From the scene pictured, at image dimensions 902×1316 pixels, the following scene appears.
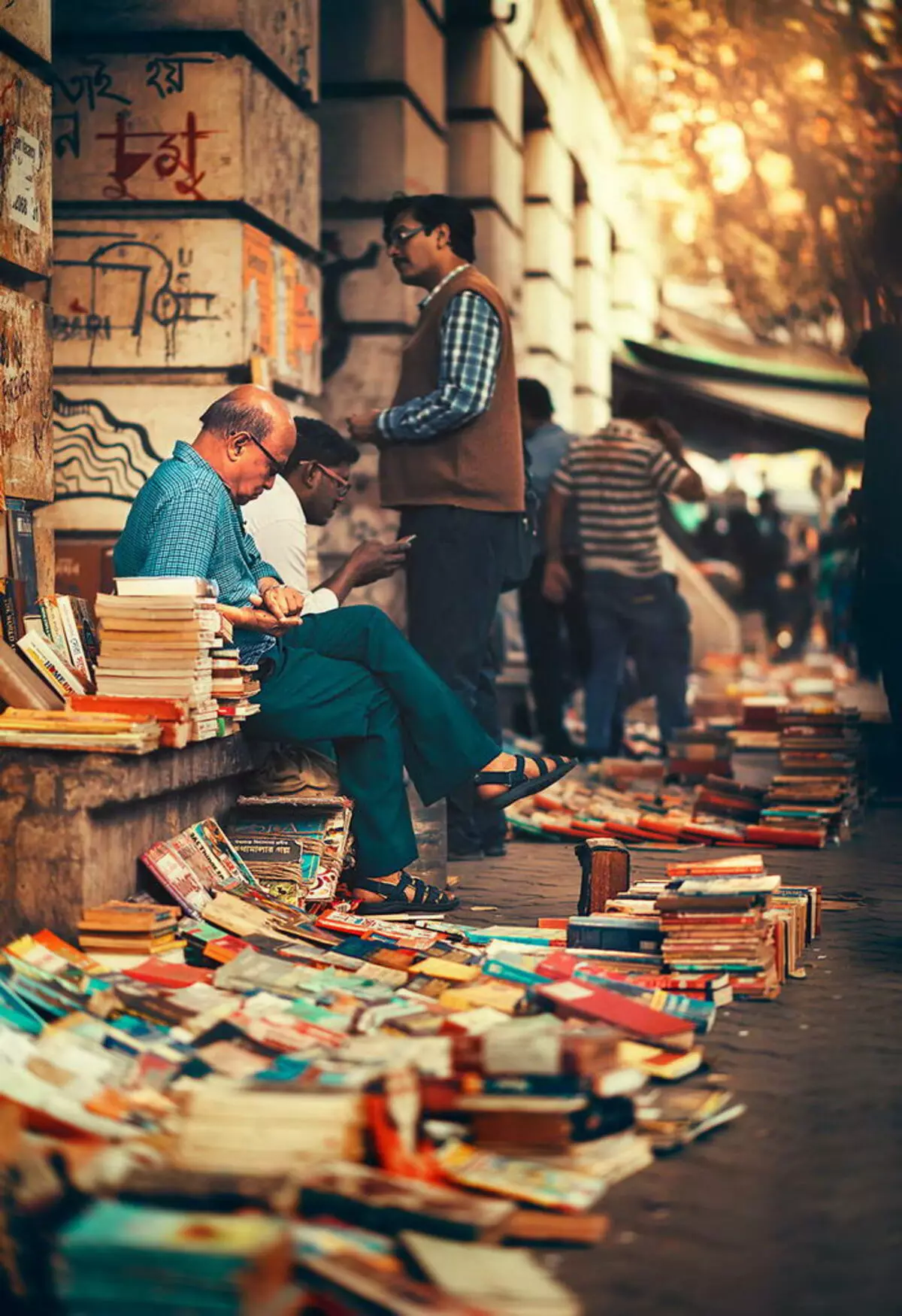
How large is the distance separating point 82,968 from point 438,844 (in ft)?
8.34

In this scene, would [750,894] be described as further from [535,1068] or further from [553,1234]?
[553,1234]

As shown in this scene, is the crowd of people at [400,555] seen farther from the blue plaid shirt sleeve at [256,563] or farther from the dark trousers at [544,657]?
the dark trousers at [544,657]

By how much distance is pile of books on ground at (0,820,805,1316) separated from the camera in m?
2.99

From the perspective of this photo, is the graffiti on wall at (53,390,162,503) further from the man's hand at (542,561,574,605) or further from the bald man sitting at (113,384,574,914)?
the man's hand at (542,561,574,605)

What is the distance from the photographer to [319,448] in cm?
762

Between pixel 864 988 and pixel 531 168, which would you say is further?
pixel 531 168

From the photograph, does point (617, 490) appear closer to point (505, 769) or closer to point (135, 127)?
point (135, 127)

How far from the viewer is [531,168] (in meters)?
17.9

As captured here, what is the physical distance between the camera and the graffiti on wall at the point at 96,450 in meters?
8.78

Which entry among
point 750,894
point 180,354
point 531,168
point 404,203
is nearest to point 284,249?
point 180,354

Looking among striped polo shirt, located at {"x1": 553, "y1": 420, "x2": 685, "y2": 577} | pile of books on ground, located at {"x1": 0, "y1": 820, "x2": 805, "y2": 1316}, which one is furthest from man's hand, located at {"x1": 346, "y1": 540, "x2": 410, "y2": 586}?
striped polo shirt, located at {"x1": 553, "y1": 420, "x2": 685, "y2": 577}

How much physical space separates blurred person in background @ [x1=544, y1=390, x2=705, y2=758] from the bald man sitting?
15.3ft

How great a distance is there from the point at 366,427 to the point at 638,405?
180 inches

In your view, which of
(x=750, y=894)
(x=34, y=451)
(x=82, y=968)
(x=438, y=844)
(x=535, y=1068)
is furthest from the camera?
(x=438, y=844)
